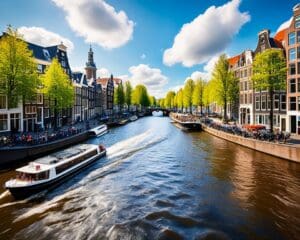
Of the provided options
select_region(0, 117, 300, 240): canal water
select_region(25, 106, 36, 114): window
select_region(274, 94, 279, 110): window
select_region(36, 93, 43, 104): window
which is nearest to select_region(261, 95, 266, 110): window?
select_region(274, 94, 279, 110): window

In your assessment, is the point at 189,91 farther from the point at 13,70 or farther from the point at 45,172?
the point at 45,172

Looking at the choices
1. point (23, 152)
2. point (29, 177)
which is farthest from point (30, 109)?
point (29, 177)

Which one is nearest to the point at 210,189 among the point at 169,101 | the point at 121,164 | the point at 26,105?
the point at 121,164

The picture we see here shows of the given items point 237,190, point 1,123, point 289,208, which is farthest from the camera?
point 1,123

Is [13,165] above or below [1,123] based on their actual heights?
below

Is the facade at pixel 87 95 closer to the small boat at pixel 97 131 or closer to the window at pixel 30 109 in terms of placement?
the small boat at pixel 97 131

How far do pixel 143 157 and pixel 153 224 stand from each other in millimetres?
16165

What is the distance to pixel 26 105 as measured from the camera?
1563 inches

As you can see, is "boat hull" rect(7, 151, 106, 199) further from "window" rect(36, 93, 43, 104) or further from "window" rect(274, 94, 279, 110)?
"window" rect(274, 94, 279, 110)

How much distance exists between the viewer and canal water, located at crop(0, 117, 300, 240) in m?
12.5

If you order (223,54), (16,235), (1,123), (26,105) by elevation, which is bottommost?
(16,235)

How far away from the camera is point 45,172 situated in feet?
60.0

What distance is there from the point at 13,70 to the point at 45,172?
752 inches

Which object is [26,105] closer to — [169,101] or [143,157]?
[143,157]
